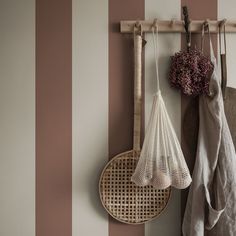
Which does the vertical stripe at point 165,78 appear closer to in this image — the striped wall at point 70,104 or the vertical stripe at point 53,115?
the striped wall at point 70,104

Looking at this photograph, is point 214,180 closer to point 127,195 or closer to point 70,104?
point 127,195

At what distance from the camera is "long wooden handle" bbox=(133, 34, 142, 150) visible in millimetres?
1371

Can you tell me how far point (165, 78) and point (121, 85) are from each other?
7.9 inches

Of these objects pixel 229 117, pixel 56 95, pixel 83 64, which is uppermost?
pixel 83 64

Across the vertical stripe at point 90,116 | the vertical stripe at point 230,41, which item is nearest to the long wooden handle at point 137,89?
the vertical stripe at point 90,116

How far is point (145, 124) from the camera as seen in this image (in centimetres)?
144

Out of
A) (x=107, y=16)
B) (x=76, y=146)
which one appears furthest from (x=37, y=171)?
(x=107, y=16)

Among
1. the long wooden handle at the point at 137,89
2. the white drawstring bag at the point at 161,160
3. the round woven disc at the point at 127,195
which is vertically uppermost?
the long wooden handle at the point at 137,89

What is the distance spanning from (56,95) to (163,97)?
1.59 feet

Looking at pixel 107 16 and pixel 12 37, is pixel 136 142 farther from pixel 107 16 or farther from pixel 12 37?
pixel 12 37

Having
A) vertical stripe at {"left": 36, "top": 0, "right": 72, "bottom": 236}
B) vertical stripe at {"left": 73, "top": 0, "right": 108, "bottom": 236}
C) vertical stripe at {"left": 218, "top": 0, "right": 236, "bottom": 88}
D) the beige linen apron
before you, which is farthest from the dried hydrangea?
vertical stripe at {"left": 36, "top": 0, "right": 72, "bottom": 236}

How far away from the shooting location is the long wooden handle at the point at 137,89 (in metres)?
1.37

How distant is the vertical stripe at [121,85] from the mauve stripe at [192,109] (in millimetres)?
230

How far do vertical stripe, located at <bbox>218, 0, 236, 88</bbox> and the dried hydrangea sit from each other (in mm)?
142
